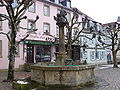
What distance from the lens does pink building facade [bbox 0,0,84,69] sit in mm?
17156

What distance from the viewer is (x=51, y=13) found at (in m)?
22.4

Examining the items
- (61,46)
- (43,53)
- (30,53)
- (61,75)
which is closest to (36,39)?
(30,53)

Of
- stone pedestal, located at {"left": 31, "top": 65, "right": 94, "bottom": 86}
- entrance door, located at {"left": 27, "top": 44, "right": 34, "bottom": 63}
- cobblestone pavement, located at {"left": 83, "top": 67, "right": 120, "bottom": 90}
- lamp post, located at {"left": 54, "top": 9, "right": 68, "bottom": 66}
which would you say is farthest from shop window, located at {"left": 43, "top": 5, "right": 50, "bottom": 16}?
stone pedestal, located at {"left": 31, "top": 65, "right": 94, "bottom": 86}

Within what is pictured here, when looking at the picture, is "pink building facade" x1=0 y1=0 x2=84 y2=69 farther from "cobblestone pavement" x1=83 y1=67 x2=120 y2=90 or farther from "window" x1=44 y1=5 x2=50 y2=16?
"cobblestone pavement" x1=83 y1=67 x2=120 y2=90

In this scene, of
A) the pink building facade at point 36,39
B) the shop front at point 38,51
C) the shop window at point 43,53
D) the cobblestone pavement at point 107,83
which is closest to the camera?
the cobblestone pavement at point 107,83

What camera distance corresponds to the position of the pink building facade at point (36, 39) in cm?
1716

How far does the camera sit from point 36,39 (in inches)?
788

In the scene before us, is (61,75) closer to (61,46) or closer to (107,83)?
(61,46)

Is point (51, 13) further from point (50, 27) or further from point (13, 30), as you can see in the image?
point (13, 30)

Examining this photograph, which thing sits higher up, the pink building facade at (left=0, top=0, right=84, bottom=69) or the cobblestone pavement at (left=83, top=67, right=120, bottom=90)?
the pink building facade at (left=0, top=0, right=84, bottom=69)

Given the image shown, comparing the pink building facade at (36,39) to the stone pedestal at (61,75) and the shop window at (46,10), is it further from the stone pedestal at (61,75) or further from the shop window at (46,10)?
the stone pedestal at (61,75)

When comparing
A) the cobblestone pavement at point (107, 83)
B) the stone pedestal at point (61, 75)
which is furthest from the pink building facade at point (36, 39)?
the stone pedestal at point (61, 75)

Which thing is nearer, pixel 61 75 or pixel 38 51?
pixel 61 75

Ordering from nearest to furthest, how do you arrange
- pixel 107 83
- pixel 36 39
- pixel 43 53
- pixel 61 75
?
pixel 61 75
pixel 107 83
pixel 36 39
pixel 43 53
